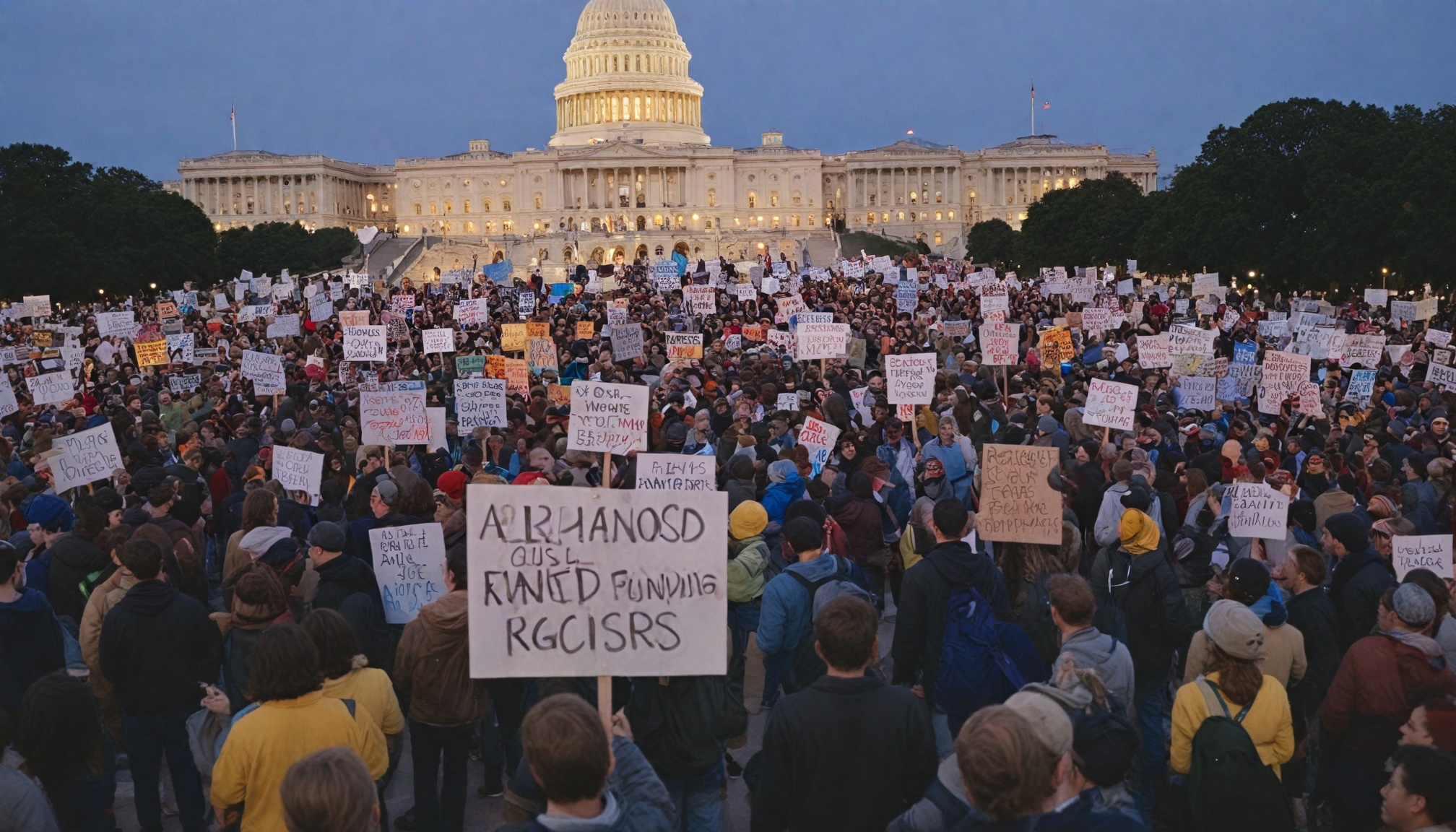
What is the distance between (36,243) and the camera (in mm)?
53250

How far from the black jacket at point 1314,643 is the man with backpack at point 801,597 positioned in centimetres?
221

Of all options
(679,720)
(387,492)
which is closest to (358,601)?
(387,492)

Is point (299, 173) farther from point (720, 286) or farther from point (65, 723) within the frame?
point (65, 723)

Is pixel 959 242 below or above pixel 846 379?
above

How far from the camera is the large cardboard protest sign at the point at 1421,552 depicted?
7.48 m

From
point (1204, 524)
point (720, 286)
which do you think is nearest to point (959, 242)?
point (720, 286)

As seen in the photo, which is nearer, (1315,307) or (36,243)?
(1315,307)

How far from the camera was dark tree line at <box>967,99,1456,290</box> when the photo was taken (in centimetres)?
3812

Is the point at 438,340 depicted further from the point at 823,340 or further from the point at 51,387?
the point at 823,340

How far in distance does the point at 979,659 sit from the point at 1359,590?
2.46 metres

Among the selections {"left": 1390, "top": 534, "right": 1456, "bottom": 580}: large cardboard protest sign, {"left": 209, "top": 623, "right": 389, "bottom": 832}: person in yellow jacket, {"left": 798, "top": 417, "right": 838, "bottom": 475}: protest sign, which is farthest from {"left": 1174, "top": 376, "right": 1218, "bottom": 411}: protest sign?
{"left": 209, "top": 623, "right": 389, "bottom": 832}: person in yellow jacket

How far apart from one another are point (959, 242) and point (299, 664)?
91.5 metres

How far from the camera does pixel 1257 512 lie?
824cm

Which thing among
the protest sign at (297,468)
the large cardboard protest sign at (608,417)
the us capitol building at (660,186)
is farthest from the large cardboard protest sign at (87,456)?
the us capitol building at (660,186)
